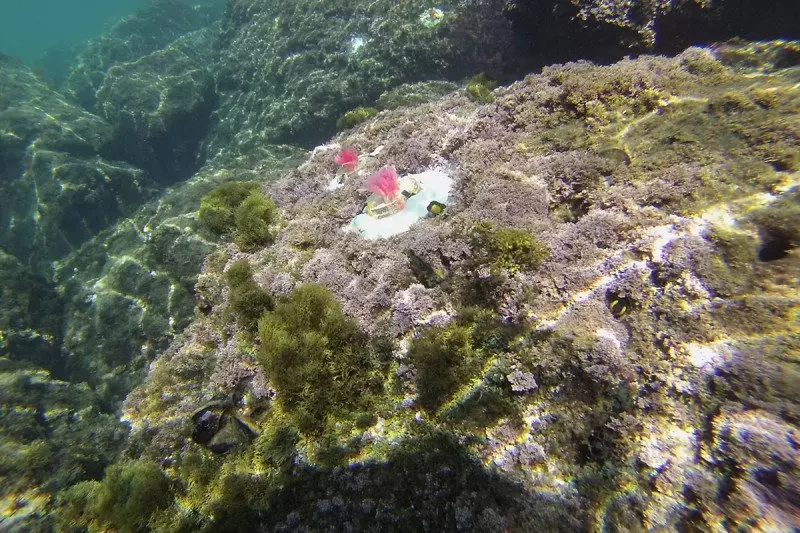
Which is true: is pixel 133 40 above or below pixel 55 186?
above

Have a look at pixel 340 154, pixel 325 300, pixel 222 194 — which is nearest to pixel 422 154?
pixel 340 154

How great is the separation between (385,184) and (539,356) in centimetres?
287

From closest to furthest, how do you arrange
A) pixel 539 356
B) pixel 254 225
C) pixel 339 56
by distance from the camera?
1. pixel 539 356
2. pixel 254 225
3. pixel 339 56

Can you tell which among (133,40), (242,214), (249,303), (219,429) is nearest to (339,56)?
(242,214)

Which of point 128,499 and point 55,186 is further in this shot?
point 55,186

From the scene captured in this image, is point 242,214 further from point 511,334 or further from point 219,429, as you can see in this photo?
point 511,334

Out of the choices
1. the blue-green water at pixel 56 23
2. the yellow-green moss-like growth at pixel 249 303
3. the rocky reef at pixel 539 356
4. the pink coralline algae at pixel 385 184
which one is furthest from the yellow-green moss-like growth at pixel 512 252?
the blue-green water at pixel 56 23

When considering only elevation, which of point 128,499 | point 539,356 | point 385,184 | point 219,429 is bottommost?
point 128,499

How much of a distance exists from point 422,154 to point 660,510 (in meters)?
4.53

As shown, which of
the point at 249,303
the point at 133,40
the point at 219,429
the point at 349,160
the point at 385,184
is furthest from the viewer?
the point at 133,40

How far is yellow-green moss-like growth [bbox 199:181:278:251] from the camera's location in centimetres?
518

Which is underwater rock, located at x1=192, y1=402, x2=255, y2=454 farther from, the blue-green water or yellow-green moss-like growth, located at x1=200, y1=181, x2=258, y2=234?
the blue-green water

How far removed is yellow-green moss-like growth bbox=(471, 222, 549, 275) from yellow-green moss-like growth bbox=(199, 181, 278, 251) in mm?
3236

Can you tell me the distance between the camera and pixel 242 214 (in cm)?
529
